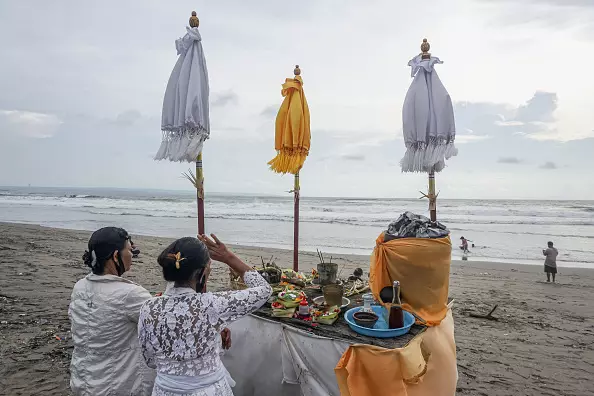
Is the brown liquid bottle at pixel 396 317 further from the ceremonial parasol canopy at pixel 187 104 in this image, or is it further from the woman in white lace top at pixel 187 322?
the ceremonial parasol canopy at pixel 187 104

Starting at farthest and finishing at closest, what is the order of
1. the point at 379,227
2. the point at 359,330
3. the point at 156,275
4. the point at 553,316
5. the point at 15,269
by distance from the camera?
the point at 379,227
the point at 156,275
the point at 15,269
the point at 553,316
the point at 359,330

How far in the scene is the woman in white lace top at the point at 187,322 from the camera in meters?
1.93

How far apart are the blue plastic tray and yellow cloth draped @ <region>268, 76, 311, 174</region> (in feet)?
8.02

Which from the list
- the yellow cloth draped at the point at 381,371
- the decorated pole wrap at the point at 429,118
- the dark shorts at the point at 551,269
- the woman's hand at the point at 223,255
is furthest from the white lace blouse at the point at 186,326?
the dark shorts at the point at 551,269

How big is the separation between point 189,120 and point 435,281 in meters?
2.83

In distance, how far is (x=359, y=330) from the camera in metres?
3.05

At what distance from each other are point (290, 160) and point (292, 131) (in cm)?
43

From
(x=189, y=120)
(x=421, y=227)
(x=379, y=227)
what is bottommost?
(x=379, y=227)

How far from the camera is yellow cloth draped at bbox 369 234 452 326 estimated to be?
10.9ft

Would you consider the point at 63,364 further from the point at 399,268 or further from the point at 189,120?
the point at 399,268

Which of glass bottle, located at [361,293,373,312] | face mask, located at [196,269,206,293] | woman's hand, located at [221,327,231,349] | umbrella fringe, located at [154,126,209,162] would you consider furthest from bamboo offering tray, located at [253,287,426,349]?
umbrella fringe, located at [154,126,209,162]

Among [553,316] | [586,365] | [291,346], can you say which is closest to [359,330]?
[291,346]

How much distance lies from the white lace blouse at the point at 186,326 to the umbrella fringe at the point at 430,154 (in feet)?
10.4

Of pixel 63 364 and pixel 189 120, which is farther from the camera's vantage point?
pixel 63 364
